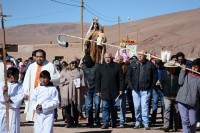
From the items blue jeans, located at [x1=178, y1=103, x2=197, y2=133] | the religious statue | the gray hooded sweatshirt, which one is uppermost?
the religious statue

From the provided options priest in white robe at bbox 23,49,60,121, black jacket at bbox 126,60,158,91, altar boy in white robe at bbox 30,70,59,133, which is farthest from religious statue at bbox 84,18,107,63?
altar boy in white robe at bbox 30,70,59,133

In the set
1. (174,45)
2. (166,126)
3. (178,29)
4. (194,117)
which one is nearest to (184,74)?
(194,117)

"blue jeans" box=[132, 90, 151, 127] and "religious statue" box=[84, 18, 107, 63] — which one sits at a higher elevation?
"religious statue" box=[84, 18, 107, 63]

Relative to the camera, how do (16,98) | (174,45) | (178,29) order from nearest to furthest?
(16,98), (174,45), (178,29)

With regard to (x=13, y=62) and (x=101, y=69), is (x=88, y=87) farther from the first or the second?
(x=13, y=62)

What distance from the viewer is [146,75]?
411 inches

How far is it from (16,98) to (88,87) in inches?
152

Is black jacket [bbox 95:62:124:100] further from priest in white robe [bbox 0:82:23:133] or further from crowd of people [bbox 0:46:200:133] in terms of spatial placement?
priest in white robe [bbox 0:82:23:133]

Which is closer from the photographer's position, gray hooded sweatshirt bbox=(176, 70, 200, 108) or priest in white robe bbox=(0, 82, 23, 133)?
priest in white robe bbox=(0, 82, 23, 133)

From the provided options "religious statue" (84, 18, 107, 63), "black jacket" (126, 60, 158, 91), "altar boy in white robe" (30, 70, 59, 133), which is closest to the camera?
"altar boy in white robe" (30, 70, 59, 133)

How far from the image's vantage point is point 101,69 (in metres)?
10.8

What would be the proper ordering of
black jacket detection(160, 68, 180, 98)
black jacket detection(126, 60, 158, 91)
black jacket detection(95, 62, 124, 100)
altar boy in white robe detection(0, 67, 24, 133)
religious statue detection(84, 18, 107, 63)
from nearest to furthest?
1. altar boy in white robe detection(0, 67, 24, 133)
2. black jacket detection(160, 68, 180, 98)
3. black jacket detection(126, 60, 158, 91)
4. black jacket detection(95, 62, 124, 100)
5. religious statue detection(84, 18, 107, 63)

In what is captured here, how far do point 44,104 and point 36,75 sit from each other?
113 centimetres

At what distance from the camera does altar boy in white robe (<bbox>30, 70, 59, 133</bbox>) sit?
781cm
